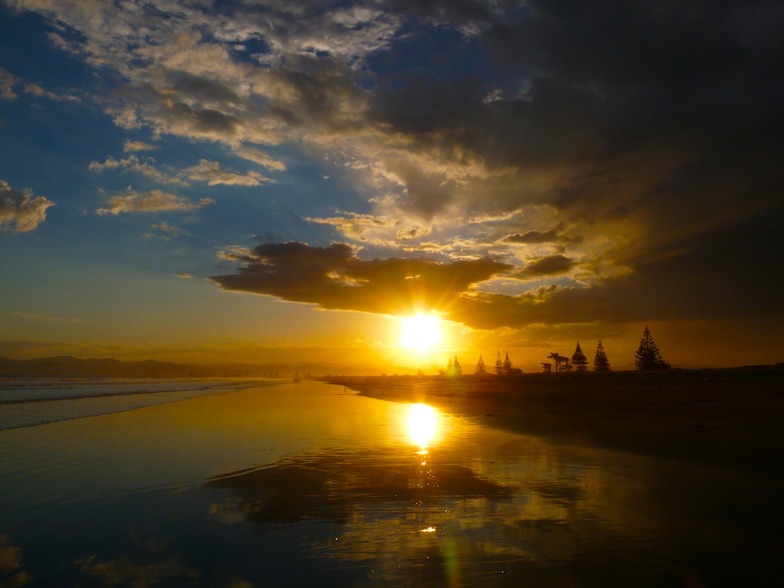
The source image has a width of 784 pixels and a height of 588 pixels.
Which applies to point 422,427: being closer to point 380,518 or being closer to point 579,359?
point 380,518

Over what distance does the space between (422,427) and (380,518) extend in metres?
19.2

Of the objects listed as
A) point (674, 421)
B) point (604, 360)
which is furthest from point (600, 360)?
point (674, 421)

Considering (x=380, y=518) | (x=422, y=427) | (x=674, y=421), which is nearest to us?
(x=380, y=518)

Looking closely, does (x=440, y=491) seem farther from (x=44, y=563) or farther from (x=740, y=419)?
(x=740, y=419)

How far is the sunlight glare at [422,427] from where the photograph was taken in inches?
938

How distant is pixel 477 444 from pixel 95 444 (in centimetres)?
1779

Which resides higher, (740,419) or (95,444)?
(740,419)

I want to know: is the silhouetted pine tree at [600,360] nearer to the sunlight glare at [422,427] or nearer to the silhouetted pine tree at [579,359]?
the silhouetted pine tree at [579,359]

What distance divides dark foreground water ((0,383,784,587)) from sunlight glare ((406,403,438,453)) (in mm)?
2571

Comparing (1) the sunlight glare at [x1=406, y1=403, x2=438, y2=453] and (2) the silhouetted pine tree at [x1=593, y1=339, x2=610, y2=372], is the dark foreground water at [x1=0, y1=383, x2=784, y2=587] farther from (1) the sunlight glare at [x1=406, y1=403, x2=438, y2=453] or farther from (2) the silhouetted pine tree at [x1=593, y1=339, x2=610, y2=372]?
(2) the silhouetted pine tree at [x1=593, y1=339, x2=610, y2=372]

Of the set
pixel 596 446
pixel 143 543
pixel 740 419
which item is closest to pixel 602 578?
pixel 143 543

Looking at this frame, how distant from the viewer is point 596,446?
70.6 feet

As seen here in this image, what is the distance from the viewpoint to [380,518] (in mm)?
11203

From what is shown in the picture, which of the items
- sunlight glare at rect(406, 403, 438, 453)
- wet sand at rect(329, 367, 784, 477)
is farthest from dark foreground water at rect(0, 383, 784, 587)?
sunlight glare at rect(406, 403, 438, 453)
